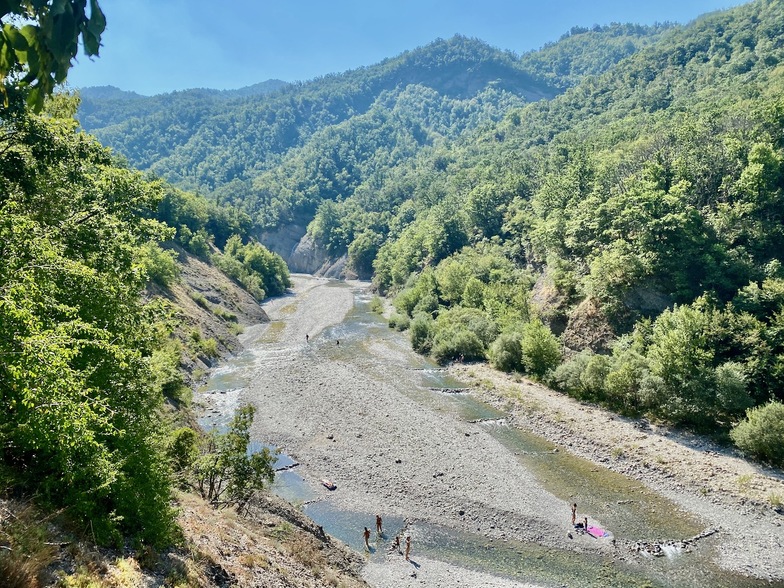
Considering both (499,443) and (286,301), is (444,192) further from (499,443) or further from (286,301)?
(499,443)

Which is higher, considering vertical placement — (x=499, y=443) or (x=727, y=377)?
(x=727, y=377)

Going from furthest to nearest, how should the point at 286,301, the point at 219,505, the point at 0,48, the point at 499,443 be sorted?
1. the point at 286,301
2. the point at 499,443
3. the point at 219,505
4. the point at 0,48

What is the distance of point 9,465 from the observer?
1390 cm

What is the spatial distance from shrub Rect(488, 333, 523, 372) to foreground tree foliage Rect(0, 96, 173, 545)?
45.0 meters

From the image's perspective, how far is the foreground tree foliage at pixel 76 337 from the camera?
9742mm

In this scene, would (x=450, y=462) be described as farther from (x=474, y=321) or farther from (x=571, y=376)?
(x=474, y=321)

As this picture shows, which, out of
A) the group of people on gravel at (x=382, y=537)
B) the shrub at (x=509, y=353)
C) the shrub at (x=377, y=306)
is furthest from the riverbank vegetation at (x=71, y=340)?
the shrub at (x=377, y=306)

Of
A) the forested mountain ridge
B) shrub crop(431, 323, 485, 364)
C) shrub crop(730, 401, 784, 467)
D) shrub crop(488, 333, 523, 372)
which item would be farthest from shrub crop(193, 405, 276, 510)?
shrub crop(431, 323, 485, 364)

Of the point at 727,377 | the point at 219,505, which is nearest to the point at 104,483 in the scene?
the point at 219,505

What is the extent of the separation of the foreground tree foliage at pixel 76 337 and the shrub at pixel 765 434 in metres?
37.7

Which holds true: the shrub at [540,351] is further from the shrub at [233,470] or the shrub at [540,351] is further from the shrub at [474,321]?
the shrub at [233,470]

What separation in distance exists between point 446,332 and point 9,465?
5771 centimetres

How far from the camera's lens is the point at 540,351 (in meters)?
55.5

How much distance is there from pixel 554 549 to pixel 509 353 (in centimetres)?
3175
